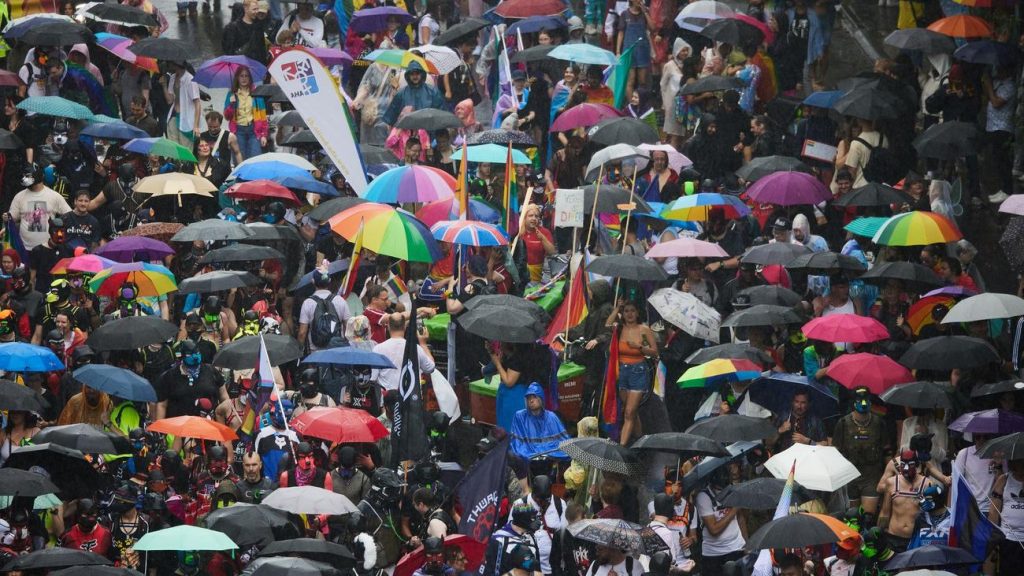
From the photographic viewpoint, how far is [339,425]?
53.6ft

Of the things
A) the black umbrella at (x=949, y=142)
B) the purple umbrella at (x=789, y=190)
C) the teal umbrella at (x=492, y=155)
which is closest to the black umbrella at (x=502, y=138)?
the teal umbrella at (x=492, y=155)

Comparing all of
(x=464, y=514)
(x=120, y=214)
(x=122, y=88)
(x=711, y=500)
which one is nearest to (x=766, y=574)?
(x=711, y=500)

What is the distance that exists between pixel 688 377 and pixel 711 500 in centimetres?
162

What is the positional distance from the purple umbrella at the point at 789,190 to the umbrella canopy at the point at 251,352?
5499 millimetres

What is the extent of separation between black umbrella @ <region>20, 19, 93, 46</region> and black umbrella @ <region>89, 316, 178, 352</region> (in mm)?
6546

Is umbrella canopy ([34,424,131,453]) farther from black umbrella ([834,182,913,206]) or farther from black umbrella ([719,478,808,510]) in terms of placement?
black umbrella ([834,182,913,206])

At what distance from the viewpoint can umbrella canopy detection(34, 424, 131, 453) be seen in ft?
53.0

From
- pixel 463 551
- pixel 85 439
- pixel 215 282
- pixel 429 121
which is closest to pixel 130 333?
pixel 215 282

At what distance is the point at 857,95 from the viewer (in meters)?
22.1

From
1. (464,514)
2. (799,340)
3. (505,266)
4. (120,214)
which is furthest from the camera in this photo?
(120,214)

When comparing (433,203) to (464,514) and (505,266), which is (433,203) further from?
(464,514)

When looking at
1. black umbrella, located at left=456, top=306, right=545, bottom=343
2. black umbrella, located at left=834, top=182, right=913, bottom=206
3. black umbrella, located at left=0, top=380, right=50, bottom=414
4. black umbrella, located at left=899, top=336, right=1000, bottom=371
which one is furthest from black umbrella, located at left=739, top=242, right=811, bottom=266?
black umbrella, located at left=0, top=380, right=50, bottom=414

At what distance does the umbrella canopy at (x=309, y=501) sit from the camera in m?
15.0

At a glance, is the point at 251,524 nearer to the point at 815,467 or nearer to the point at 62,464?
the point at 62,464
